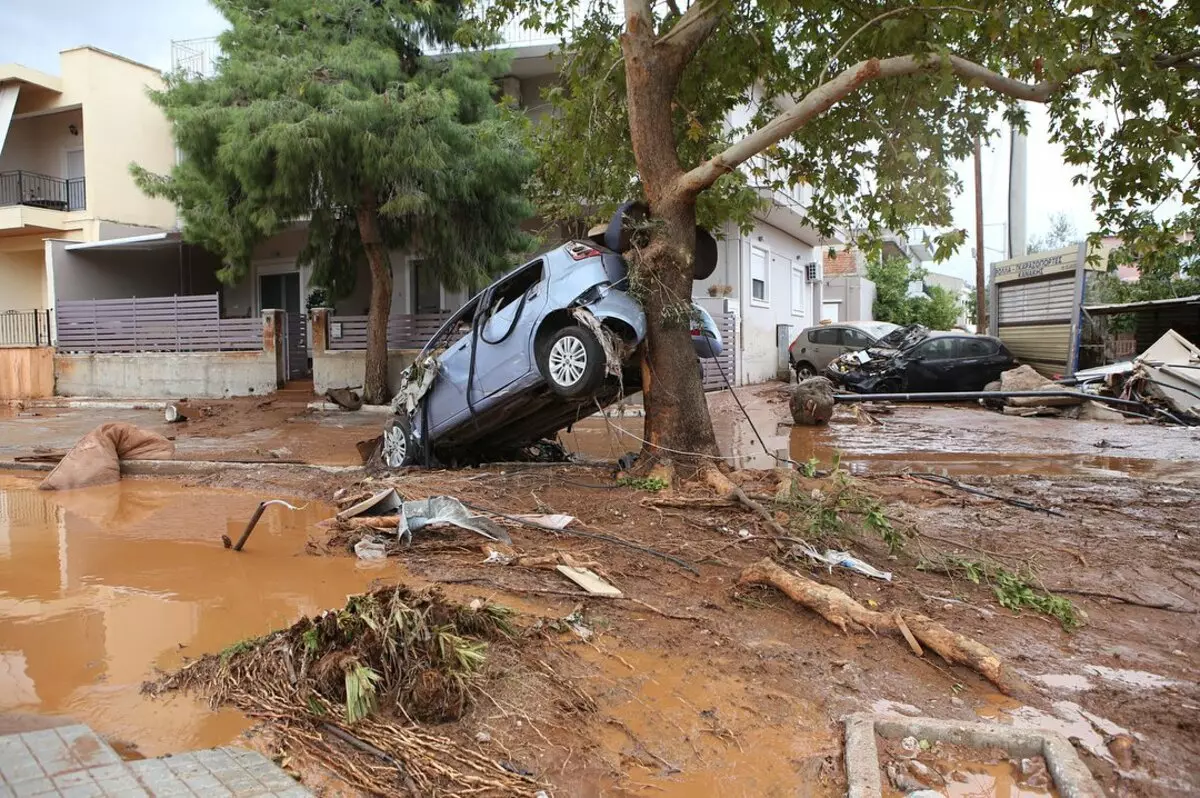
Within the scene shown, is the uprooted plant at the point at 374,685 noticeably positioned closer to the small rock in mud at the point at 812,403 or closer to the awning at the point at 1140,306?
the small rock in mud at the point at 812,403

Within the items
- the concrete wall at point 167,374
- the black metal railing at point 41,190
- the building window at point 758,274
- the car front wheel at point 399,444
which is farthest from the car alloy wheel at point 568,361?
the black metal railing at point 41,190

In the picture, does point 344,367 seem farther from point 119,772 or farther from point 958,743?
point 958,743

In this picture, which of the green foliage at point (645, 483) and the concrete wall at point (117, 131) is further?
the concrete wall at point (117, 131)

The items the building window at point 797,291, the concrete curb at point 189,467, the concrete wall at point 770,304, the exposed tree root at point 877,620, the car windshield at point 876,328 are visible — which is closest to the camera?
the exposed tree root at point 877,620

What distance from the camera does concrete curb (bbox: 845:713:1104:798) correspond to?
2639 millimetres

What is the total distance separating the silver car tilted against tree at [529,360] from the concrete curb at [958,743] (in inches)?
163

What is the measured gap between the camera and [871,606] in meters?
4.28

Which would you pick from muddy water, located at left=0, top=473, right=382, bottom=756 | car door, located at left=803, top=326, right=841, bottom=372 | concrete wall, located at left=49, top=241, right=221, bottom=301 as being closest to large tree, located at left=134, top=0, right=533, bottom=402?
concrete wall, located at left=49, top=241, right=221, bottom=301

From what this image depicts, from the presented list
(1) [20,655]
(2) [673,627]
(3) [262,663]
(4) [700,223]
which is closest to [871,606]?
(2) [673,627]

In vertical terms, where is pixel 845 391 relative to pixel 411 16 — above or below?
below

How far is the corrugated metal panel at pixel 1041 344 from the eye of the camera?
18.5 meters

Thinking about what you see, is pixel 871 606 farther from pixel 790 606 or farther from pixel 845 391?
pixel 845 391

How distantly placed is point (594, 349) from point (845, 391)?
11979 mm

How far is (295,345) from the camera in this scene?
19.4 metres
